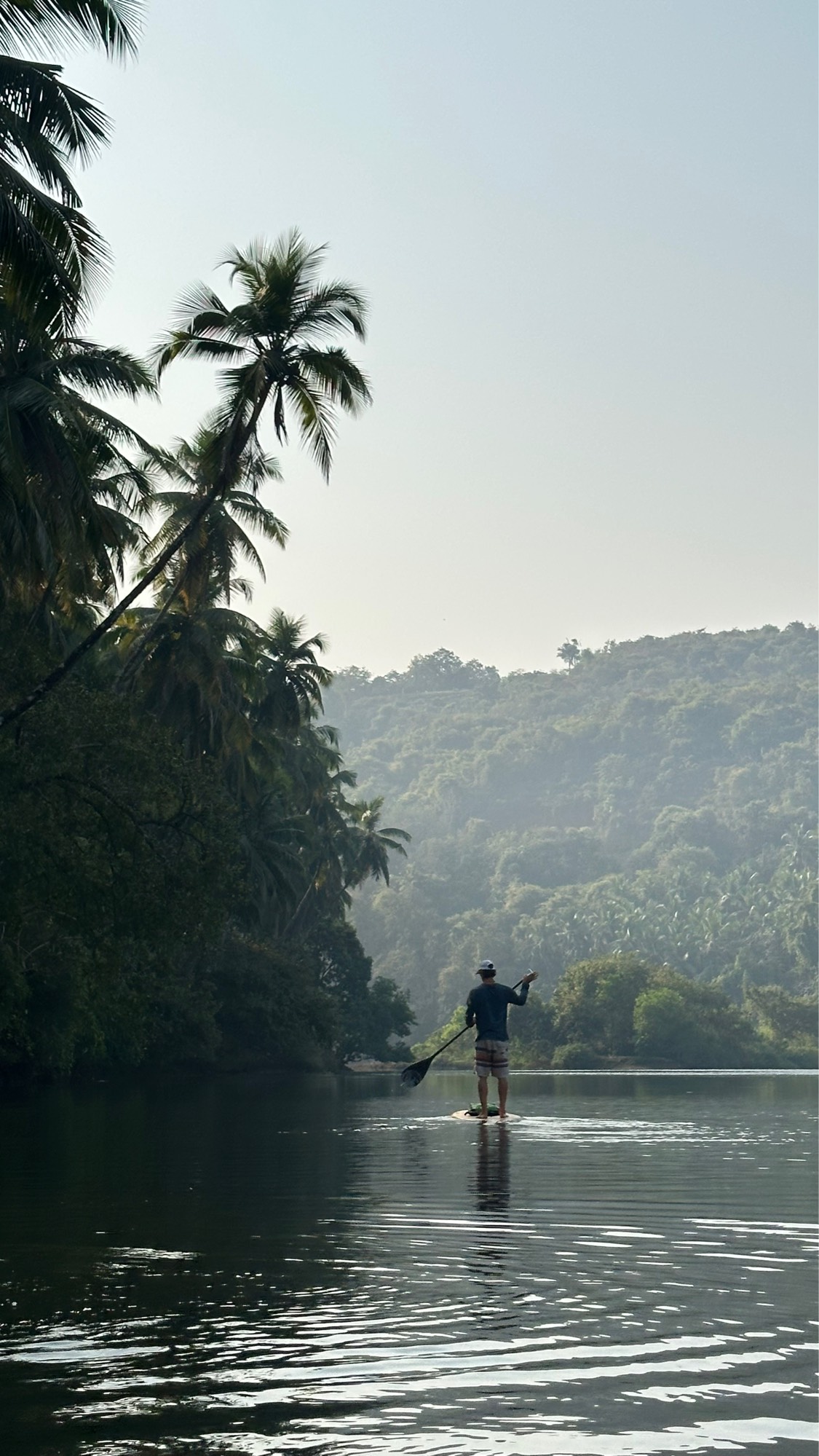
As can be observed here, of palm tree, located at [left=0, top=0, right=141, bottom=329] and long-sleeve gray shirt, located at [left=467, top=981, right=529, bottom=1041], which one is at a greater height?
palm tree, located at [left=0, top=0, right=141, bottom=329]

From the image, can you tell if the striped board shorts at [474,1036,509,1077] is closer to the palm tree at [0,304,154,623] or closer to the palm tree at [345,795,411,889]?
the palm tree at [0,304,154,623]

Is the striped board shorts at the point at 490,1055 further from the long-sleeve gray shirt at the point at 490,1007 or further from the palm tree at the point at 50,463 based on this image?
the palm tree at the point at 50,463

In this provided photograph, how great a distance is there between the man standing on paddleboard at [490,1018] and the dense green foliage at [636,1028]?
8067 centimetres

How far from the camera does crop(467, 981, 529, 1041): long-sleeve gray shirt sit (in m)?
19.1

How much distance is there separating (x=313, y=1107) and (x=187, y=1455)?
24.8 meters

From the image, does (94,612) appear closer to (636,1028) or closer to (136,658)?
(136,658)

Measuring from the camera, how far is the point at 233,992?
6059 cm

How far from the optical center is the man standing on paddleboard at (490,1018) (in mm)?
19125

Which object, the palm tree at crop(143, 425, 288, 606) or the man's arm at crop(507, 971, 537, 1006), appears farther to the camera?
the palm tree at crop(143, 425, 288, 606)

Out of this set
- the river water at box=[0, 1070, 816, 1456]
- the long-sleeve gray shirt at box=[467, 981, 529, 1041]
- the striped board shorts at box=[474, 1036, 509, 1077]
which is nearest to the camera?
the river water at box=[0, 1070, 816, 1456]

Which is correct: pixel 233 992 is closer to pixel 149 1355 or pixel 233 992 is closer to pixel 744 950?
pixel 149 1355

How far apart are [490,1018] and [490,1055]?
0.73 m

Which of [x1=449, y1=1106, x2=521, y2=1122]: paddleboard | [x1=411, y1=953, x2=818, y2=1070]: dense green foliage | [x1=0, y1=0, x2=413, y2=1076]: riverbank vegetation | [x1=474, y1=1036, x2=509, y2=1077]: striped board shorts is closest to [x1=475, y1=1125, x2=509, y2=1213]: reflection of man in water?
[x1=474, y1=1036, x2=509, y2=1077]: striped board shorts

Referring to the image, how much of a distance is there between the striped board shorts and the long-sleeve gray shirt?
3.4 inches
